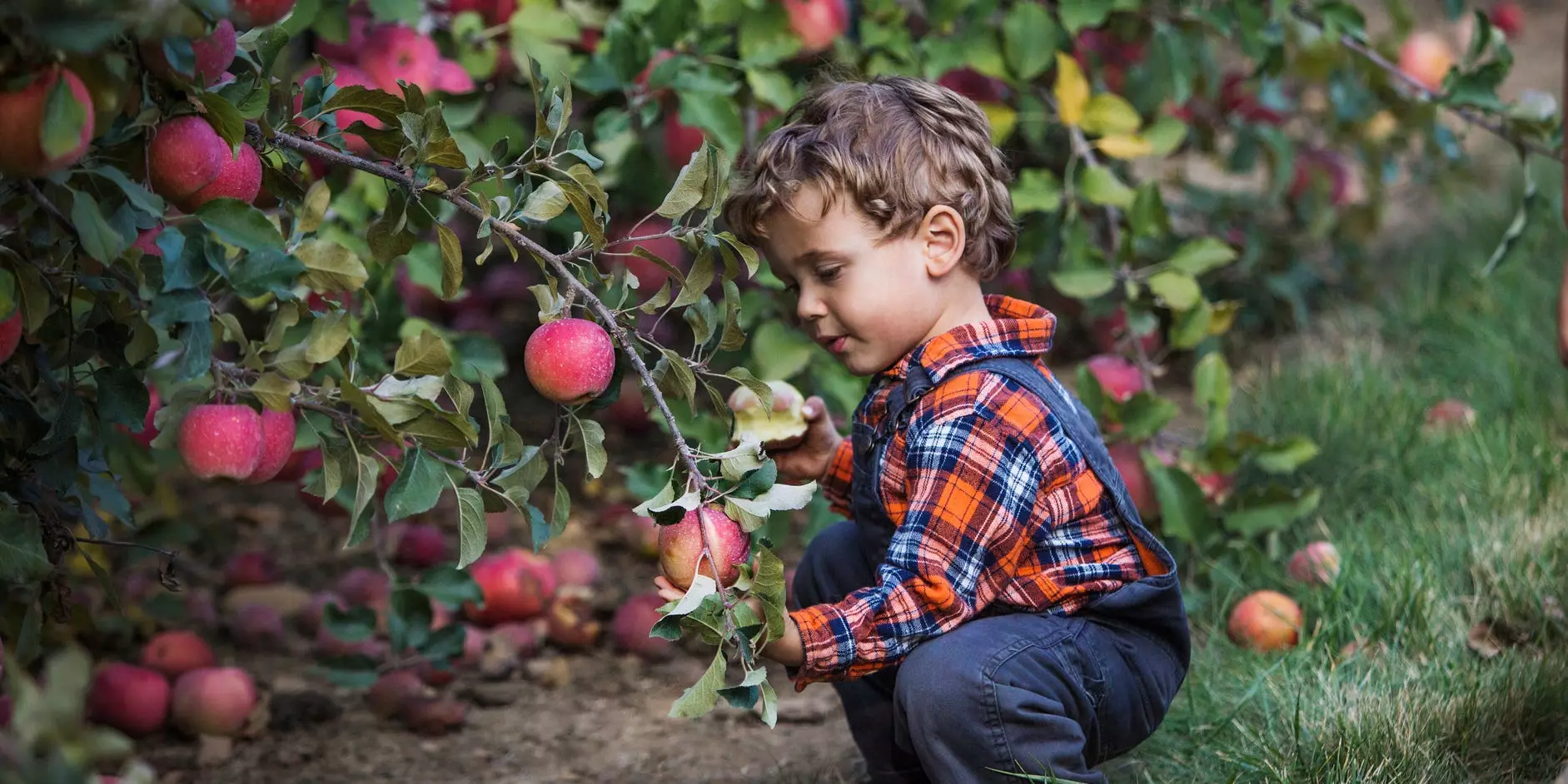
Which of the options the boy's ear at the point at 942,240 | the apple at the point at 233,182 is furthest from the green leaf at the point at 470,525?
the boy's ear at the point at 942,240

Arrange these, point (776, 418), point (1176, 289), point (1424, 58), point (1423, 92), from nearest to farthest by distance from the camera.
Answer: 1. point (776, 418)
2. point (1176, 289)
3. point (1423, 92)
4. point (1424, 58)

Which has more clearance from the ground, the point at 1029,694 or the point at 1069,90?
the point at 1069,90

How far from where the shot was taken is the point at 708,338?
1.49m

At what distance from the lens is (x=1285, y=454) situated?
226 centimetres

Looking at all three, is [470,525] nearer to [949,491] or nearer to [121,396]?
[121,396]

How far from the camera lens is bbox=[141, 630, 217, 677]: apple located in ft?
6.88

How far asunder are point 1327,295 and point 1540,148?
103 cm

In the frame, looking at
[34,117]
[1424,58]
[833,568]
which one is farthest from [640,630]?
[1424,58]

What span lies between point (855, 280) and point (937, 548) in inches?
12.4

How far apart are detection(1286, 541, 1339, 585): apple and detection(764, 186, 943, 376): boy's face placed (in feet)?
2.82

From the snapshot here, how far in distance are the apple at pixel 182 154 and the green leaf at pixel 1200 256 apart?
1598 mm

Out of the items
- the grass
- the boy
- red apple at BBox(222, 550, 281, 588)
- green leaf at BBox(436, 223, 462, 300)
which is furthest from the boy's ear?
red apple at BBox(222, 550, 281, 588)

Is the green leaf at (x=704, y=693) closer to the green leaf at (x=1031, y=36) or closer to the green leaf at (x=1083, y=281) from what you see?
the green leaf at (x=1083, y=281)

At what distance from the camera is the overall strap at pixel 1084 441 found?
157cm
